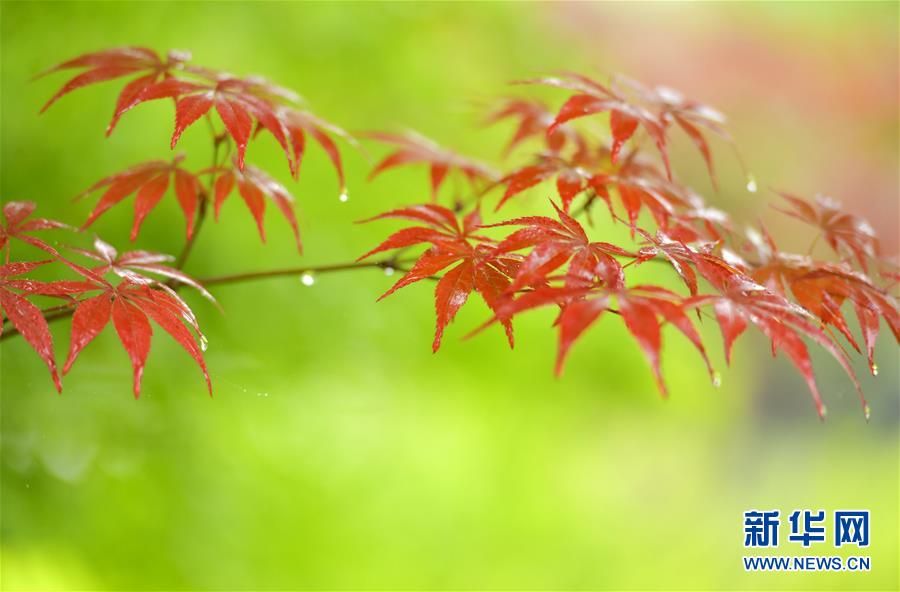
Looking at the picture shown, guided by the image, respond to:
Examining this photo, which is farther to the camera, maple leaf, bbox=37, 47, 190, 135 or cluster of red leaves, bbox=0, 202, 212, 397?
maple leaf, bbox=37, 47, 190, 135

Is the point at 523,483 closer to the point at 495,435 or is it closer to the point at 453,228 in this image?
the point at 495,435

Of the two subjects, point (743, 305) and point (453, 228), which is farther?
point (453, 228)

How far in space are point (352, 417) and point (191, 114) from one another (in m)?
1.22

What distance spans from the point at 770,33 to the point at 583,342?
84.0 inches

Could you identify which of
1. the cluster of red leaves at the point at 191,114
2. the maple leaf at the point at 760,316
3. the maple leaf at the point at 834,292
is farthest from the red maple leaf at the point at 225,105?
the maple leaf at the point at 834,292

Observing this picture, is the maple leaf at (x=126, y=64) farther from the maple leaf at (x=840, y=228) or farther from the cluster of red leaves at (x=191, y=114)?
the maple leaf at (x=840, y=228)

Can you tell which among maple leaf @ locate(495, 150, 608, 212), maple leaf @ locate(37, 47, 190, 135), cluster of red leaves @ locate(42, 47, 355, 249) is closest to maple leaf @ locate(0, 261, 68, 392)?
cluster of red leaves @ locate(42, 47, 355, 249)

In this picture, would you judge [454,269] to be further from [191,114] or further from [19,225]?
[19,225]

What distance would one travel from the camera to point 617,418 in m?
2.30

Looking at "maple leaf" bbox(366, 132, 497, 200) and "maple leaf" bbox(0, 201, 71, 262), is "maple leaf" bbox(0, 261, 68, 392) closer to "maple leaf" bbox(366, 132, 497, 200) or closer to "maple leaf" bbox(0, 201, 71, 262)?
"maple leaf" bbox(0, 201, 71, 262)

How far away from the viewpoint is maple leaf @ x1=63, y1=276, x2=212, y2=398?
62 cm

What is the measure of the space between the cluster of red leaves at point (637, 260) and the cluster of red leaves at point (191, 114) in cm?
15

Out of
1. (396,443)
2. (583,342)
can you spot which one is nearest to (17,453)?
(396,443)

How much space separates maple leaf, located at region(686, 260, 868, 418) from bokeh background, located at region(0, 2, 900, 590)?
2.86ft
